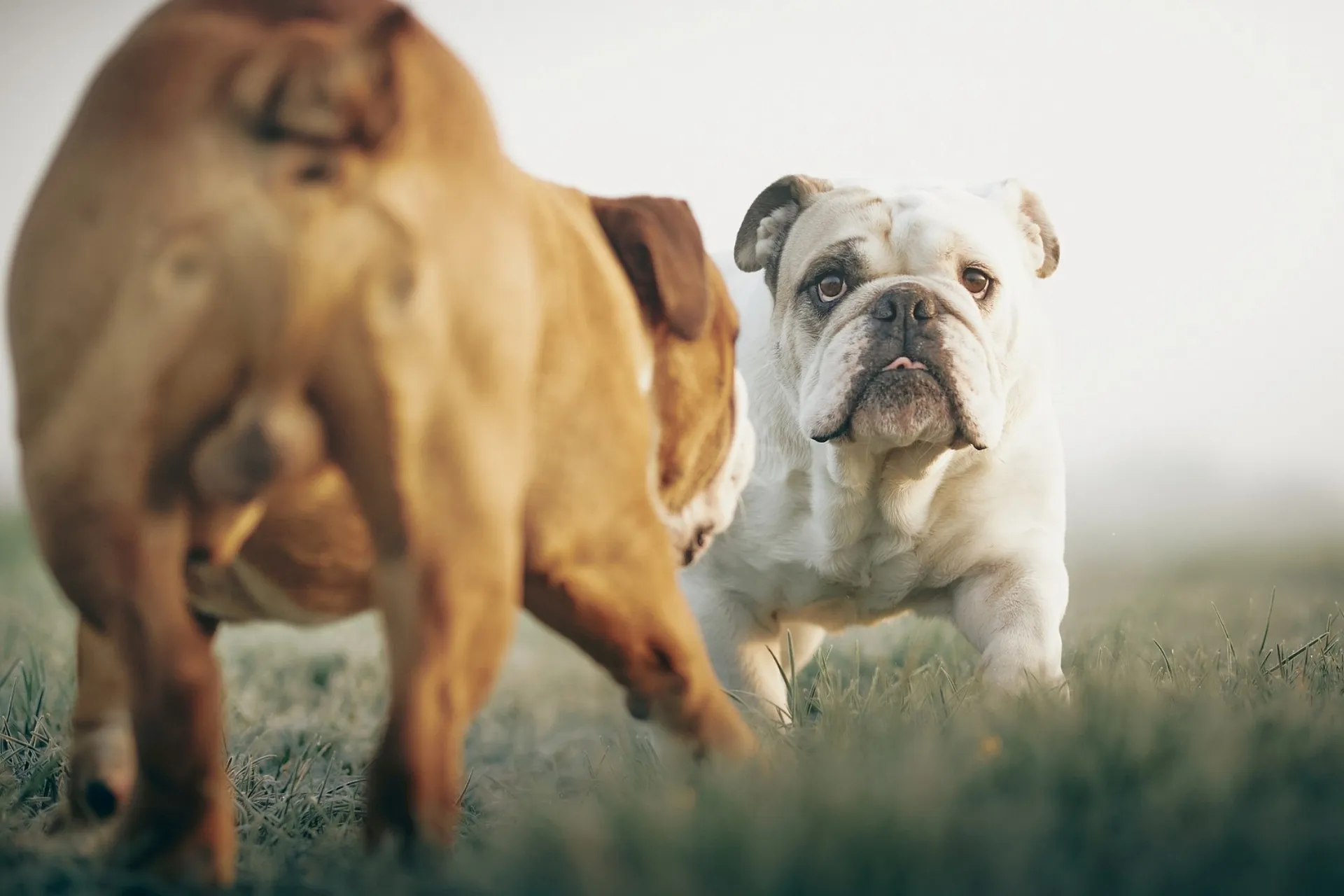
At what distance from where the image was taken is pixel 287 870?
196cm

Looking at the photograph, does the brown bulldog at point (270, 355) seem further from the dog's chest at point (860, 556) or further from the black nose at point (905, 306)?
the dog's chest at point (860, 556)

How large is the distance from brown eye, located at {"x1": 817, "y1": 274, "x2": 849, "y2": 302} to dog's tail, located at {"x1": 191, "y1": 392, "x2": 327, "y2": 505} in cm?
214

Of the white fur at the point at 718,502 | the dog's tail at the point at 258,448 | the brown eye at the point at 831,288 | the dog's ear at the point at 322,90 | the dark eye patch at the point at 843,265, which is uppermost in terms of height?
the dog's ear at the point at 322,90

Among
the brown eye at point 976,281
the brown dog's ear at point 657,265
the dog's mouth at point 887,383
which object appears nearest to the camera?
the brown dog's ear at point 657,265

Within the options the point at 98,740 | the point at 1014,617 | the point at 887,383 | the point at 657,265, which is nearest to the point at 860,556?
the point at 1014,617

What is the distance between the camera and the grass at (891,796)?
1446 mm

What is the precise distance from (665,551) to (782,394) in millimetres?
1700

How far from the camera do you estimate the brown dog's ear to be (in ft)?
7.75

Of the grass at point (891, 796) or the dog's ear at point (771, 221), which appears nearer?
the grass at point (891, 796)

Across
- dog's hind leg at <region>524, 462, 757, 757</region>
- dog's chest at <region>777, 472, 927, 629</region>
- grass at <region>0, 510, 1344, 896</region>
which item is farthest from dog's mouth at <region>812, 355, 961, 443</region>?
dog's hind leg at <region>524, 462, 757, 757</region>

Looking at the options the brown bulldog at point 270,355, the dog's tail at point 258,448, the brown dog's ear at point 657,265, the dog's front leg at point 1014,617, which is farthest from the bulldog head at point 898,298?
the dog's tail at point 258,448

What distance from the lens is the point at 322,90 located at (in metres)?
1.62

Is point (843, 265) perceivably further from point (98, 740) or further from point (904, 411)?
point (98, 740)

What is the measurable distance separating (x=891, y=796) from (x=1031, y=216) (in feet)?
8.40
